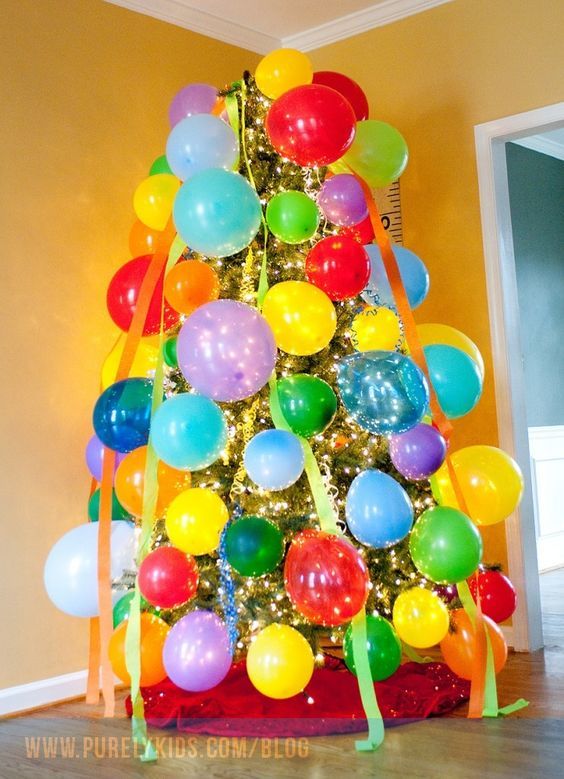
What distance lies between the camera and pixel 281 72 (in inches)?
117

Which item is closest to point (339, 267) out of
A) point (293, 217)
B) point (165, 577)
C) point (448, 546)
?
point (293, 217)

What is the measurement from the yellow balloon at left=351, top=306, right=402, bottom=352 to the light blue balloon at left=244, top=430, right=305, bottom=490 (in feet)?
1.55

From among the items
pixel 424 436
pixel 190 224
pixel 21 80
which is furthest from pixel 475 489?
pixel 21 80

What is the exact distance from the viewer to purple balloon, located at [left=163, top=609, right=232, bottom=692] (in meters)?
2.65

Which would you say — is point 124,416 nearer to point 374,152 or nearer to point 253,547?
point 253,547

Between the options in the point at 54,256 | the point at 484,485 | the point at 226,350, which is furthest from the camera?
the point at 54,256

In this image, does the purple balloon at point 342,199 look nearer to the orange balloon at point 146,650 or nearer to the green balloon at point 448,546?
the green balloon at point 448,546

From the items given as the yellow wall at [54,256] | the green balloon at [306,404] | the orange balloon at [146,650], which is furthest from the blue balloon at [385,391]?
the yellow wall at [54,256]

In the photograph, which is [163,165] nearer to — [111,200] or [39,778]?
[111,200]

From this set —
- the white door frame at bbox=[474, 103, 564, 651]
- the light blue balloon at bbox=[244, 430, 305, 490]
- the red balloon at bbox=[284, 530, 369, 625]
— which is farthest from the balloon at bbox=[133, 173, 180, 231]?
the white door frame at bbox=[474, 103, 564, 651]

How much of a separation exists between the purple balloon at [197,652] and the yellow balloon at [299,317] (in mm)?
820

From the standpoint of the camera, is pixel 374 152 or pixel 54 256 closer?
pixel 374 152

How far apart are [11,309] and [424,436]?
158 centimetres

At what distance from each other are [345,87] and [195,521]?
1.49 m
